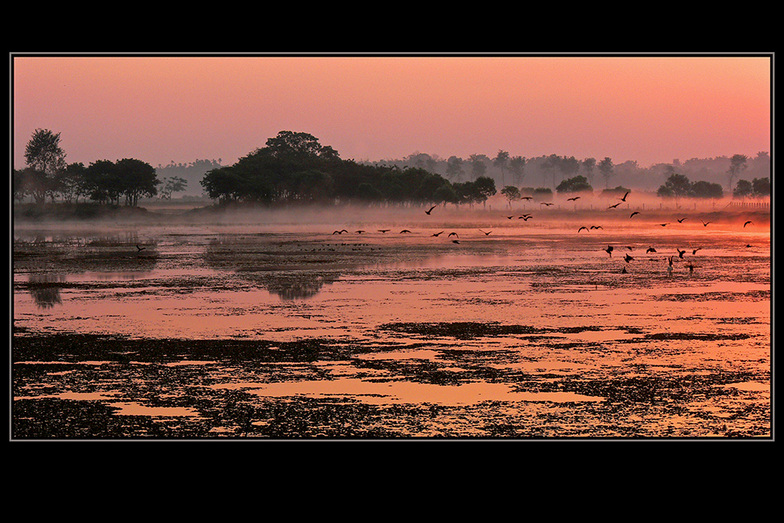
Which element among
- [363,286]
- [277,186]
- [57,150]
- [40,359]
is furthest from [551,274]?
[57,150]

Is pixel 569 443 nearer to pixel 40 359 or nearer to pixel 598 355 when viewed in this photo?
pixel 598 355

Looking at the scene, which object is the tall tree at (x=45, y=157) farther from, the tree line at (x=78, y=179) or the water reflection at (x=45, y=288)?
the water reflection at (x=45, y=288)

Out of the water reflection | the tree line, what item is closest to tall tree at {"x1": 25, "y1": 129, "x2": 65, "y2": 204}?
the tree line

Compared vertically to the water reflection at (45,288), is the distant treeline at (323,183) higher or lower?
higher

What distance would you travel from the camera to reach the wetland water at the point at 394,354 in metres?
7.45

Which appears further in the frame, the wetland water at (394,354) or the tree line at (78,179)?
the tree line at (78,179)

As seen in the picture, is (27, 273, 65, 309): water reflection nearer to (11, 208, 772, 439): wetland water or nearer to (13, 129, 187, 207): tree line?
(11, 208, 772, 439): wetland water

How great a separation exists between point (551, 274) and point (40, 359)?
11679 mm

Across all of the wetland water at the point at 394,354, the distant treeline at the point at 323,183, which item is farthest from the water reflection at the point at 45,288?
the distant treeline at the point at 323,183

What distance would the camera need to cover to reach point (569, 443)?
225 inches

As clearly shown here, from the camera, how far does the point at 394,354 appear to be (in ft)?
33.0

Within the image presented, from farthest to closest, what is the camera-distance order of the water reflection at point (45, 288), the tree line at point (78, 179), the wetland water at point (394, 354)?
the tree line at point (78, 179) < the water reflection at point (45, 288) < the wetland water at point (394, 354)

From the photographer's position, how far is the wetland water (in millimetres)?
7453

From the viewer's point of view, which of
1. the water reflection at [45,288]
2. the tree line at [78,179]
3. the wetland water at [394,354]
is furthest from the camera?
the tree line at [78,179]
